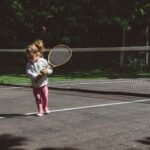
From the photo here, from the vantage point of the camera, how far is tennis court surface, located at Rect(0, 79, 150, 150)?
827 cm

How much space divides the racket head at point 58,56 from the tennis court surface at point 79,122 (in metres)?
1.06

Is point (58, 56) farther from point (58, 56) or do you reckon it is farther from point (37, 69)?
point (37, 69)

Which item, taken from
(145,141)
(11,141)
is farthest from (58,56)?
(145,141)

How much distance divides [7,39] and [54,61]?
55.8 feet

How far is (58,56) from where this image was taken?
38.8ft

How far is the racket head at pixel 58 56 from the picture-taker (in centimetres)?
1159

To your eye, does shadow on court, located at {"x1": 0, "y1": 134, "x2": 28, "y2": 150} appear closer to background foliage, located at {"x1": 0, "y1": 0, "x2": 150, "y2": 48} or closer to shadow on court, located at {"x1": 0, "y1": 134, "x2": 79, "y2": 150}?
shadow on court, located at {"x1": 0, "y1": 134, "x2": 79, "y2": 150}

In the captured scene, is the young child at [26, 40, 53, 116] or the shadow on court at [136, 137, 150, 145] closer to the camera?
the shadow on court at [136, 137, 150, 145]

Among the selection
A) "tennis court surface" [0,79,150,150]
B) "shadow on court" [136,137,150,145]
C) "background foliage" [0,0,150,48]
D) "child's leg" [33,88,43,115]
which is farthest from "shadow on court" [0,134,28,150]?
"background foliage" [0,0,150,48]

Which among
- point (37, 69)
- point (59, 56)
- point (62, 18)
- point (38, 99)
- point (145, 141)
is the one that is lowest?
point (145, 141)

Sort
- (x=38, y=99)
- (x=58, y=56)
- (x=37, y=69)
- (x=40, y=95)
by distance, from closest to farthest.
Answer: (x=37, y=69)
(x=38, y=99)
(x=40, y=95)
(x=58, y=56)

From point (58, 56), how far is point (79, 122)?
2.10 metres

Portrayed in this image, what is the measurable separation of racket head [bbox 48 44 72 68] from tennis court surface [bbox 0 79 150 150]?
1062mm

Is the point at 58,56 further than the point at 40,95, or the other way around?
the point at 58,56
